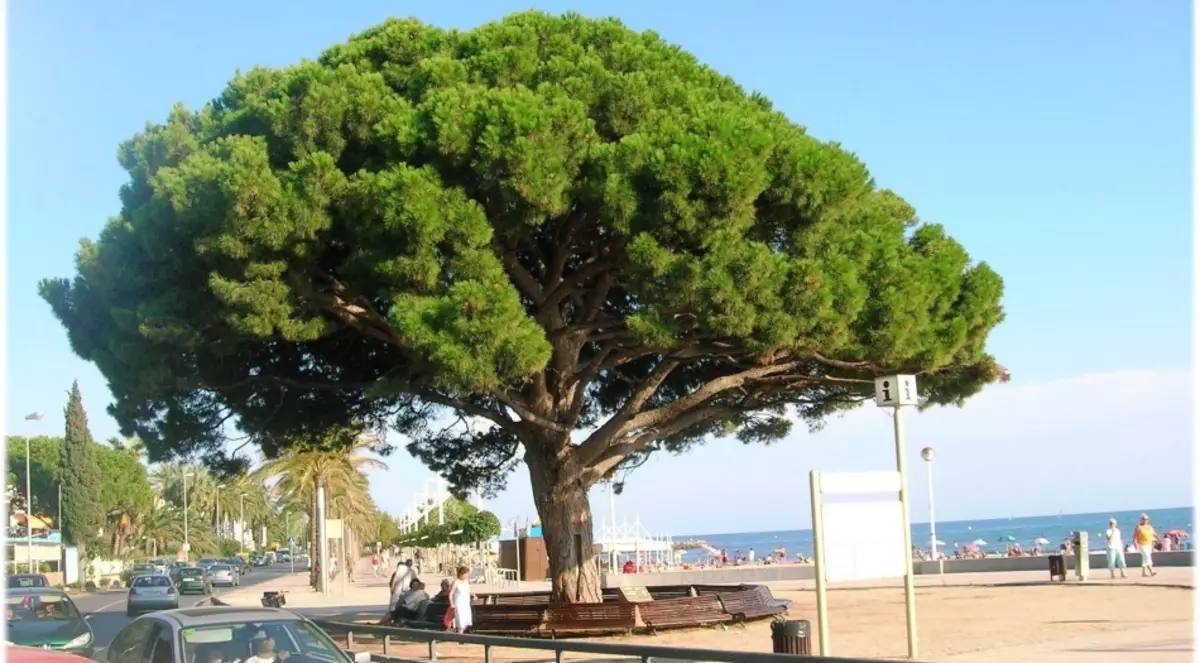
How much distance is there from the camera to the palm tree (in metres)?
50.6

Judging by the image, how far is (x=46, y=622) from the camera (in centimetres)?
1823

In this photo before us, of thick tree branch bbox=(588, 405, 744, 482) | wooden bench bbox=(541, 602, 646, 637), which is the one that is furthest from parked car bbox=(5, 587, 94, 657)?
thick tree branch bbox=(588, 405, 744, 482)

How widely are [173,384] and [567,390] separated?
6.90 m

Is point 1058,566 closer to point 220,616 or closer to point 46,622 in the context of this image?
point 46,622

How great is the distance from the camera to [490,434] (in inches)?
1117

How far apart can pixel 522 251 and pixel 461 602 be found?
6196mm

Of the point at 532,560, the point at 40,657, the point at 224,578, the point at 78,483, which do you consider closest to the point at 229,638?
the point at 40,657

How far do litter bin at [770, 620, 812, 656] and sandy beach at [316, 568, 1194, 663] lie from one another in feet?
8.39

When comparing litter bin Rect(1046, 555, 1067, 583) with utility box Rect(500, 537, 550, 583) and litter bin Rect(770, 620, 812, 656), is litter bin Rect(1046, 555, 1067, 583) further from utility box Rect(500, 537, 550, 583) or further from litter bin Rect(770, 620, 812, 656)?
utility box Rect(500, 537, 550, 583)

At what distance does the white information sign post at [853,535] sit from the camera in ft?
45.8

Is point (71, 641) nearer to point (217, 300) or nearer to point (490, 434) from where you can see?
point (217, 300)

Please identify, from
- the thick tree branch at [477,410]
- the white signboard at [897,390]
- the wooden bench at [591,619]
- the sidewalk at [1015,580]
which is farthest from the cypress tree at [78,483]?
the white signboard at [897,390]

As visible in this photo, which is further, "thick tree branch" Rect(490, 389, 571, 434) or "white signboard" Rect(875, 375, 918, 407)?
"thick tree branch" Rect(490, 389, 571, 434)

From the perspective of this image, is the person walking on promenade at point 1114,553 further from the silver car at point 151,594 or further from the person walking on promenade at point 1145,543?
the silver car at point 151,594
